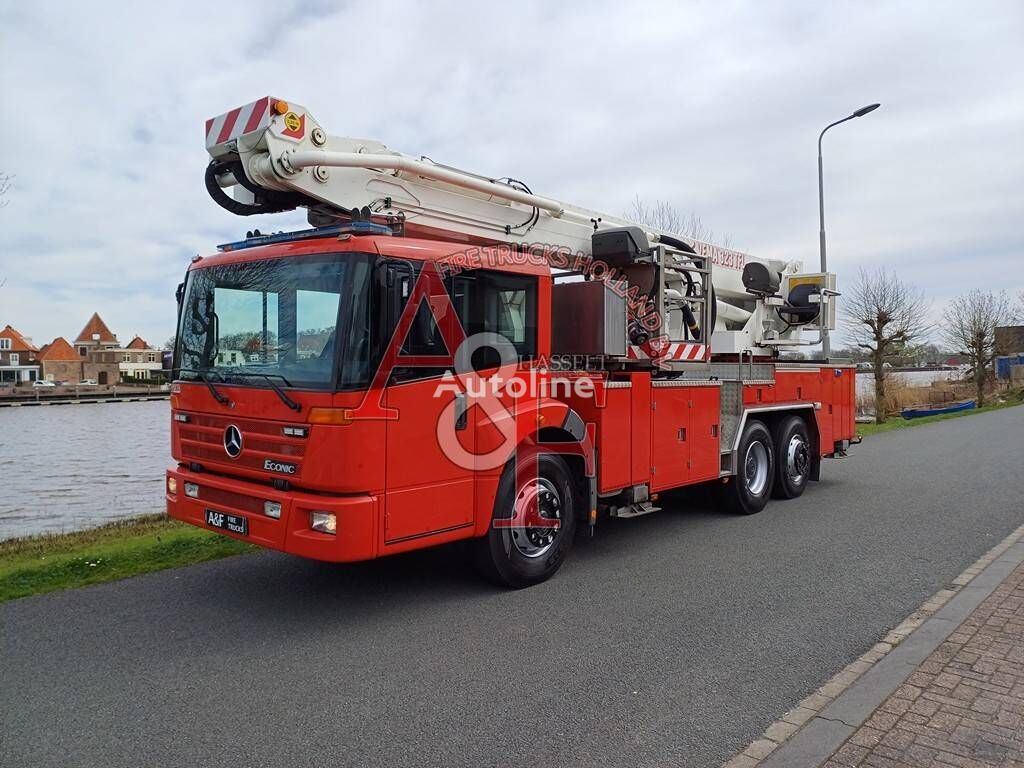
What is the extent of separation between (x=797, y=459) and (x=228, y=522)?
7336mm

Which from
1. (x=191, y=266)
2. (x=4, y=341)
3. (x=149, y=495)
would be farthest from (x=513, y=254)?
(x=4, y=341)

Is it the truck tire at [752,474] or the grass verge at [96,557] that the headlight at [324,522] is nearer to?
the grass verge at [96,557]

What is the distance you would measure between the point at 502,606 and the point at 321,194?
3.28 m

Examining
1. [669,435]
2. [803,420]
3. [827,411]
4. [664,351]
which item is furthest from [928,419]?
[669,435]

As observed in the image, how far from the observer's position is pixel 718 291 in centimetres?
952

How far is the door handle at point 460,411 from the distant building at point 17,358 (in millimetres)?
106710

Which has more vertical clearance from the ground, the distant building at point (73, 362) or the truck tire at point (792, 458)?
the distant building at point (73, 362)

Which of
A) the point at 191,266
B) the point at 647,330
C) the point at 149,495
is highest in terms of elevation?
the point at 191,266

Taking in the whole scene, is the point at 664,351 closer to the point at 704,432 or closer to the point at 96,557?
the point at 704,432

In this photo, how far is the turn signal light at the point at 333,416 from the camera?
4.50 metres

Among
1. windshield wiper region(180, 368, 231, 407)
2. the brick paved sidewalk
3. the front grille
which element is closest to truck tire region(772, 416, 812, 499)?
the brick paved sidewalk

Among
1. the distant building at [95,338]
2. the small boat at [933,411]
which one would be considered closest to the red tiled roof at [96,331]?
the distant building at [95,338]

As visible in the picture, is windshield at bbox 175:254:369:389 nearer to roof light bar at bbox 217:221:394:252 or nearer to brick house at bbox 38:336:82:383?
roof light bar at bbox 217:221:394:252

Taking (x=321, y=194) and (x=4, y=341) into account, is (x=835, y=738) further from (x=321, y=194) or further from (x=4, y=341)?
(x=4, y=341)
